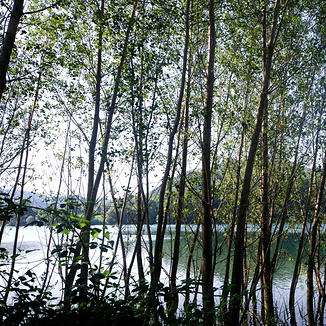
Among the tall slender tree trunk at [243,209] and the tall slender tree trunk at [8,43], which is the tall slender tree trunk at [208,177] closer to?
the tall slender tree trunk at [243,209]

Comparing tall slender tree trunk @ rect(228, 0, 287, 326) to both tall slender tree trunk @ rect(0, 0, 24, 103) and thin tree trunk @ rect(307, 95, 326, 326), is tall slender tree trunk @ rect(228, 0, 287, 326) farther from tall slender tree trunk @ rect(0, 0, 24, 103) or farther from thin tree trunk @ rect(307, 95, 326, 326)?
tall slender tree trunk @ rect(0, 0, 24, 103)

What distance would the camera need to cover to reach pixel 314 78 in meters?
6.46

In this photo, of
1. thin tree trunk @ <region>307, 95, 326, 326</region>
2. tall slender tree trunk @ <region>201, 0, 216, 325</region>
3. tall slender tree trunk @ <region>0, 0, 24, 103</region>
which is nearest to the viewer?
tall slender tree trunk @ <region>0, 0, 24, 103</region>

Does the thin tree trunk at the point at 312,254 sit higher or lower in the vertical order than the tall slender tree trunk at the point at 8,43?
lower

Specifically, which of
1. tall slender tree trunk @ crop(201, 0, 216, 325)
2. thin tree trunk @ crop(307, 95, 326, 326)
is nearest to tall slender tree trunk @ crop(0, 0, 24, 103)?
tall slender tree trunk @ crop(201, 0, 216, 325)

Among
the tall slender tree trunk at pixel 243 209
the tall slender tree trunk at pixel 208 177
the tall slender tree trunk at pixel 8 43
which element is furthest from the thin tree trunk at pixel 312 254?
the tall slender tree trunk at pixel 8 43

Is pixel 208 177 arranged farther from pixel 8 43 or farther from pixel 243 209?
pixel 8 43

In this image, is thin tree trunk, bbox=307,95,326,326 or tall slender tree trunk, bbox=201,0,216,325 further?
thin tree trunk, bbox=307,95,326,326

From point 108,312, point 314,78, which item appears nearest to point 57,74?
point 108,312

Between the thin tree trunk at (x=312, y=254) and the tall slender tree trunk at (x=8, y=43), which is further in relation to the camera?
the thin tree trunk at (x=312, y=254)

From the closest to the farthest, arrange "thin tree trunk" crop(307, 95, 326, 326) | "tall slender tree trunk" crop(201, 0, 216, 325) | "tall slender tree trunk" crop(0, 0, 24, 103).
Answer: "tall slender tree trunk" crop(0, 0, 24, 103)
"tall slender tree trunk" crop(201, 0, 216, 325)
"thin tree trunk" crop(307, 95, 326, 326)

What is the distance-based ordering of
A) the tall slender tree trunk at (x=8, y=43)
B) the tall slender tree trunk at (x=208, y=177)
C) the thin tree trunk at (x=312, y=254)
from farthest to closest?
the thin tree trunk at (x=312, y=254)
the tall slender tree trunk at (x=208, y=177)
the tall slender tree trunk at (x=8, y=43)

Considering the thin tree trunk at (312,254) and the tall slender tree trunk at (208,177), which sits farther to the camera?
the thin tree trunk at (312,254)

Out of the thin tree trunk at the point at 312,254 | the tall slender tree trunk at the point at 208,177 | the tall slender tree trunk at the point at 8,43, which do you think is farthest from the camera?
the thin tree trunk at the point at 312,254
